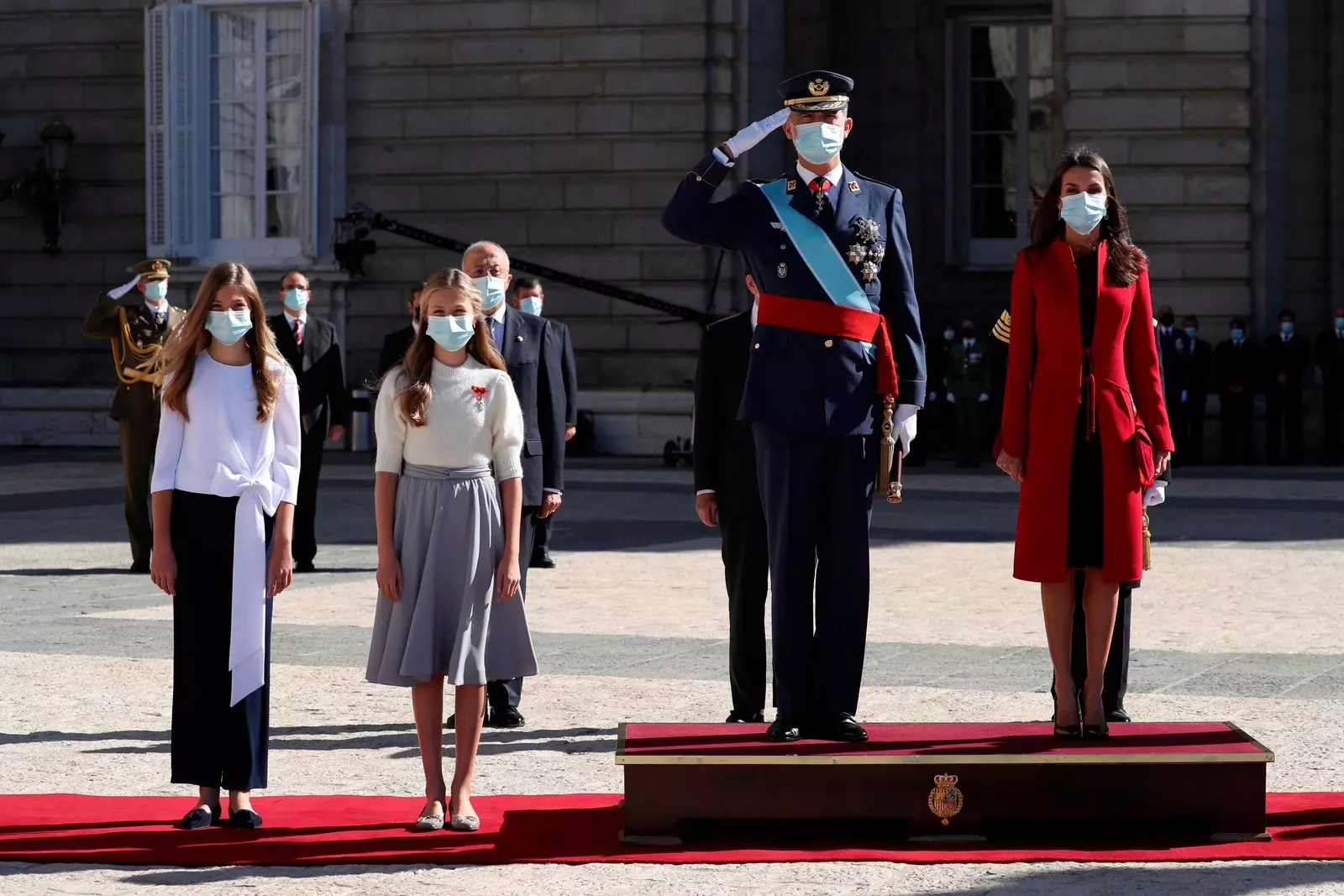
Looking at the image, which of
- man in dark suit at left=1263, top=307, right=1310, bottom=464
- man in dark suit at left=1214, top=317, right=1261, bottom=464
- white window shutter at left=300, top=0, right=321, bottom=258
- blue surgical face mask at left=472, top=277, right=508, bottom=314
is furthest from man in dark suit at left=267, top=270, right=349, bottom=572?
man in dark suit at left=1263, top=307, right=1310, bottom=464

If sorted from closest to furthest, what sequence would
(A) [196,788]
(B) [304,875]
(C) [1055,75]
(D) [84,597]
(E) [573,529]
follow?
1. (B) [304,875]
2. (A) [196,788]
3. (D) [84,597]
4. (E) [573,529]
5. (C) [1055,75]

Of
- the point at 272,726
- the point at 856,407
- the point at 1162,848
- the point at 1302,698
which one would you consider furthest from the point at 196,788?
the point at 1302,698

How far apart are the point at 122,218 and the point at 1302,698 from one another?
60.4ft

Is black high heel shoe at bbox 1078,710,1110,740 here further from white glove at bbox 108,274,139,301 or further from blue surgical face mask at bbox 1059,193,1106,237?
white glove at bbox 108,274,139,301

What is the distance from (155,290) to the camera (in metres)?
12.3

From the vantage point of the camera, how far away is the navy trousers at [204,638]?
6.07m

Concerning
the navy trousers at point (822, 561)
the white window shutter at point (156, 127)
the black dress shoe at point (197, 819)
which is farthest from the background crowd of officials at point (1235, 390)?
the black dress shoe at point (197, 819)

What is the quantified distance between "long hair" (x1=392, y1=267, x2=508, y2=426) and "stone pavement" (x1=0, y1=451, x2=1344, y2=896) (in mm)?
1250

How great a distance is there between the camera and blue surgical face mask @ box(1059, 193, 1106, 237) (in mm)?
6062

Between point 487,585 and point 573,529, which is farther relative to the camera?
point 573,529

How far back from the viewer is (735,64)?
22.2 metres

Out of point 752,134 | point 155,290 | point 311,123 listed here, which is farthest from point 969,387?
point 752,134

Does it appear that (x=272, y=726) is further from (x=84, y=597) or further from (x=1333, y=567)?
(x=1333, y=567)

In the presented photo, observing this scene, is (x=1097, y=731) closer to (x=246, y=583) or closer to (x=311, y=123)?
(x=246, y=583)
